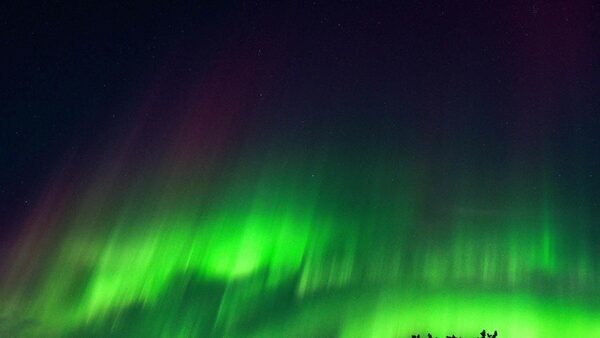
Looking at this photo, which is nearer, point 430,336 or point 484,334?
point 484,334

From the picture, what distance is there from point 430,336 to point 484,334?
571 cm

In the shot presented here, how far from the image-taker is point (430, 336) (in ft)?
129

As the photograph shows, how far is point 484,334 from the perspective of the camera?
3622 cm
